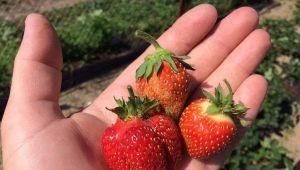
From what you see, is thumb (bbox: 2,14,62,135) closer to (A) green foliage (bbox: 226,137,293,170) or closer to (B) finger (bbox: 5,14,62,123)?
(B) finger (bbox: 5,14,62,123)

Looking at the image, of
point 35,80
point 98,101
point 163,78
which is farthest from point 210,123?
point 35,80

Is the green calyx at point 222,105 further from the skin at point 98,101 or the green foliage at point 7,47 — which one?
the green foliage at point 7,47

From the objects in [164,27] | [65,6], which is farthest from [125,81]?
[65,6]

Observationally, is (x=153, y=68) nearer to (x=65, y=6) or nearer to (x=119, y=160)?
(x=119, y=160)

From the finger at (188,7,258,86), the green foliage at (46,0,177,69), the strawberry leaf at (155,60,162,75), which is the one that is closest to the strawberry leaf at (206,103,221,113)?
the strawberry leaf at (155,60,162,75)

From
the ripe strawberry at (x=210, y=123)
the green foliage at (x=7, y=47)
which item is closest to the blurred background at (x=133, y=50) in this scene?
the green foliage at (x=7, y=47)

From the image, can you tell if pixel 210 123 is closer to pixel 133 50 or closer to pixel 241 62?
pixel 241 62
